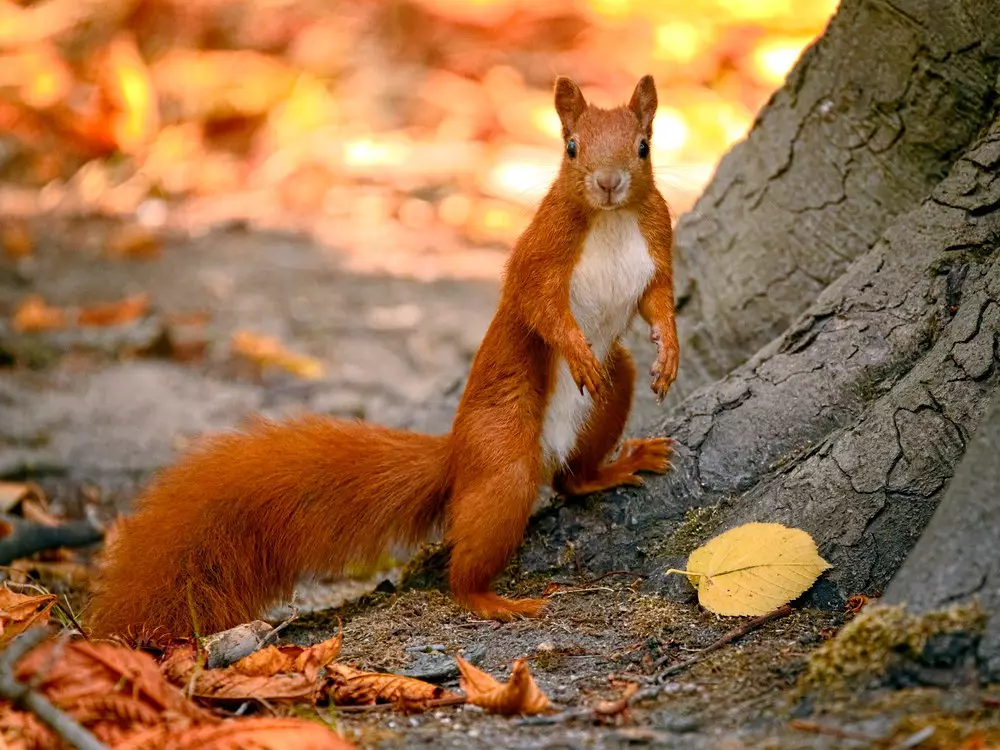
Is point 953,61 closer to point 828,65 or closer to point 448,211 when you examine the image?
point 828,65

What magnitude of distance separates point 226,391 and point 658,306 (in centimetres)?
271

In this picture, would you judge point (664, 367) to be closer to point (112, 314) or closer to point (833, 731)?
point (833, 731)

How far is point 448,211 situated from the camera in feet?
24.6

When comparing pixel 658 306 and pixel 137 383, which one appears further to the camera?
pixel 137 383

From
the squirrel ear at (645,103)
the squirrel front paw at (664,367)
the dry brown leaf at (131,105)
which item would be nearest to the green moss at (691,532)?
the squirrel front paw at (664,367)

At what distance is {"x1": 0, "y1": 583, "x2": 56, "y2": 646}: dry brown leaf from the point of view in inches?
92.9

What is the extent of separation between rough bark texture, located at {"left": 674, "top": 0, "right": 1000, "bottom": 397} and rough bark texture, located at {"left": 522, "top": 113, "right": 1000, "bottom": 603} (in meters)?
0.33

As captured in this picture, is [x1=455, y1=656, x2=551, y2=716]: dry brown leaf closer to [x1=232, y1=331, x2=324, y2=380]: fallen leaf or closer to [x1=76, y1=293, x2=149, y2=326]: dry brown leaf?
[x1=232, y1=331, x2=324, y2=380]: fallen leaf

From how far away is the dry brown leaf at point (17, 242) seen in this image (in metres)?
6.67

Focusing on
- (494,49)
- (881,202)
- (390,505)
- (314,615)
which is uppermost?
(494,49)

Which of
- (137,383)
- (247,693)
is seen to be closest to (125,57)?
(137,383)

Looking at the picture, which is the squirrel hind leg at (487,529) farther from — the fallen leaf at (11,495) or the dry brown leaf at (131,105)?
the dry brown leaf at (131,105)

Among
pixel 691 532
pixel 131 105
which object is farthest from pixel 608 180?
pixel 131 105

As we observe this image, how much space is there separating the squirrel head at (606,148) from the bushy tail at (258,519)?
713mm
